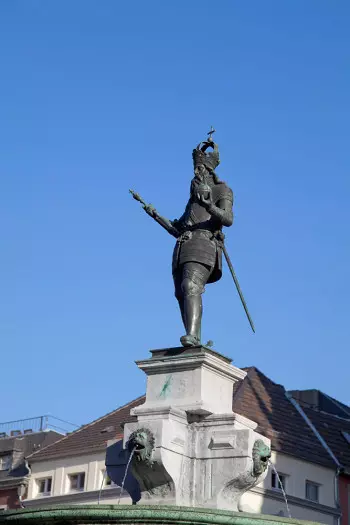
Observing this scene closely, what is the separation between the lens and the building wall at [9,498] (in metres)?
42.8

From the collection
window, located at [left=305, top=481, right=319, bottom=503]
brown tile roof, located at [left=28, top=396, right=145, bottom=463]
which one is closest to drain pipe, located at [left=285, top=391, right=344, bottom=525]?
window, located at [left=305, top=481, right=319, bottom=503]

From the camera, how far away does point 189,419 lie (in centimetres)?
1294

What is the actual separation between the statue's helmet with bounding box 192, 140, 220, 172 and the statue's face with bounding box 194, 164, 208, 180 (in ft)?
0.17

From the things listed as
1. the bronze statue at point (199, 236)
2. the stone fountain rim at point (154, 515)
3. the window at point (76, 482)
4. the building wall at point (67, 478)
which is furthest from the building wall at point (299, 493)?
the stone fountain rim at point (154, 515)

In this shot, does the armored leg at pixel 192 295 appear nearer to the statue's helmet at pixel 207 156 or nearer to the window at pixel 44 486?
the statue's helmet at pixel 207 156

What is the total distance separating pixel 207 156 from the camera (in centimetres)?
1471

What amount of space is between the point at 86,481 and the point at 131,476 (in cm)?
2673

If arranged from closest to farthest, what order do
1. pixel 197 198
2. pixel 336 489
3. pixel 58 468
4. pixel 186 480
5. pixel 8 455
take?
pixel 186 480
pixel 197 198
pixel 336 489
pixel 58 468
pixel 8 455

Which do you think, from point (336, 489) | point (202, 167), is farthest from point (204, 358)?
point (336, 489)

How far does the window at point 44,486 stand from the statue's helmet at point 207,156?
28.4m

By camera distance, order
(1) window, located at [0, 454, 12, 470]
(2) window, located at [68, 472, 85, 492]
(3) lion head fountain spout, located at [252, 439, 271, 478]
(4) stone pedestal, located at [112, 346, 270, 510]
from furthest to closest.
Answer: (1) window, located at [0, 454, 12, 470] → (2) window, located at [68, 472, 85, 492] → (3) lion head fountain spout, located at [252, 439, 271, 478] → (4) stone pedestal, located at [112, 346, 270, 510]

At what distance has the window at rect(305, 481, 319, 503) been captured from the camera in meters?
37.8

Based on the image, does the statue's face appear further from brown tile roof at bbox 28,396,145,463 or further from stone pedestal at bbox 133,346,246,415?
brown tile roof at bbox 28,396,145,463

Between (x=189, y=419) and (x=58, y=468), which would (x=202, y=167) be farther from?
(x=58, y=468)
